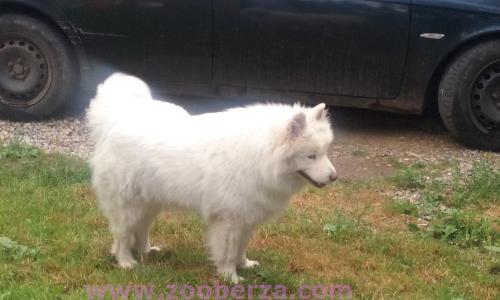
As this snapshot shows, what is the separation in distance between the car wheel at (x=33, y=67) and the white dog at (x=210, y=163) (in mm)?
2772

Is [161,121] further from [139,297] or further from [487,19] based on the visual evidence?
[487,19]

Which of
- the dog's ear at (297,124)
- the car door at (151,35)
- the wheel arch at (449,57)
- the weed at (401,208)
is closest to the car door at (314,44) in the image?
the car door at (151,35)

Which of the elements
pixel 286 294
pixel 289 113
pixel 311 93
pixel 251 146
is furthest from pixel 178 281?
pixel 311 93

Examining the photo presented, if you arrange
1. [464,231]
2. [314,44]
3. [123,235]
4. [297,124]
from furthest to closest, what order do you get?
[314,44] → [464,231] → [123,235] → [297,124]

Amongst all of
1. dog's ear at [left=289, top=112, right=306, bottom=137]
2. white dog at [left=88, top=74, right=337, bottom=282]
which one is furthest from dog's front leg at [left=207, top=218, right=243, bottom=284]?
dog's ear at [left=289, top=112, right=306, bottom=137]

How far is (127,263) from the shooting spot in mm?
4285

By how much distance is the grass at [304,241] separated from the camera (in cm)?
414

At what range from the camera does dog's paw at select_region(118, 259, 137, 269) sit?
425 centimetres

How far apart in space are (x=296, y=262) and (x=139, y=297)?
1.13m

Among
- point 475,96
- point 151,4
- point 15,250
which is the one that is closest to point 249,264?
point 15,250

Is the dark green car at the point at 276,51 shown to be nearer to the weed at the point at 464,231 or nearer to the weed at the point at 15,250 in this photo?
the weed at the point at 464,231

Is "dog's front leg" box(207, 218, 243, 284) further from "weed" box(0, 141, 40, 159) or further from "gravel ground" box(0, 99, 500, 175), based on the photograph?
"weed" box(0, 141, 40, 159)

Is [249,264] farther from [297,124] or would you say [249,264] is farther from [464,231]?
[464,231]

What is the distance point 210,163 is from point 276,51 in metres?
2.86
